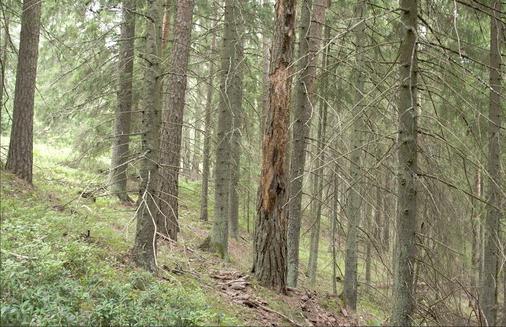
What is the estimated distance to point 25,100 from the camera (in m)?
9.18

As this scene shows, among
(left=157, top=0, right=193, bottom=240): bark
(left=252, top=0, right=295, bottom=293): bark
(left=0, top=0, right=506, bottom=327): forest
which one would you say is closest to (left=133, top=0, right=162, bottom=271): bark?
(left=0, top=0, right=506, bottom=327): forest

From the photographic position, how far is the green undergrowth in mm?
4438

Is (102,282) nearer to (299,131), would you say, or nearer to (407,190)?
(407,190)

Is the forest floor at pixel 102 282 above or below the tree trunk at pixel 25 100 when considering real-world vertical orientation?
below

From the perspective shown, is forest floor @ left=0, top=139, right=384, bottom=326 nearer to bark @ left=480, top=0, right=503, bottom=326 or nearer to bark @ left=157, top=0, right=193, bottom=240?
bark @ left=157, top=0, right=193, bottom=240

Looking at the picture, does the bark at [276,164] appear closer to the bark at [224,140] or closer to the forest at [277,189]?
the forest at [277,189]

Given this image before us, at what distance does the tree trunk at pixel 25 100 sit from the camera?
9.14 m

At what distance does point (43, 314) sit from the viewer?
165 inches

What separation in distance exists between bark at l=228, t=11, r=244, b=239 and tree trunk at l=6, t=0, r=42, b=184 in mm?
4039

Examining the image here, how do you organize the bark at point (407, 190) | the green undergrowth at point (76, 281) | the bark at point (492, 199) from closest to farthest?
the green undergrowth at point (76, 281) → the bark at point (407, 190) → the bark at point (492, 199)

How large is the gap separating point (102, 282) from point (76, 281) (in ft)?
1.65

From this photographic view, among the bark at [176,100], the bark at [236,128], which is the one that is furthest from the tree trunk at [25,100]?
the bark at [236,128]

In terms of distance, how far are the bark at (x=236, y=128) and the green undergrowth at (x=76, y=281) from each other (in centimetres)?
340

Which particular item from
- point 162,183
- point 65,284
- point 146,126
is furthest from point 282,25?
point 65,284
